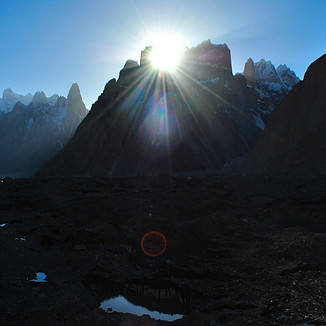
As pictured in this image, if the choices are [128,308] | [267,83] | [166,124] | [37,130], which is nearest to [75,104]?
[37,130]

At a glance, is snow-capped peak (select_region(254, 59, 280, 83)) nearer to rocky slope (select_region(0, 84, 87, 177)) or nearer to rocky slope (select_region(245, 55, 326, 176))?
rocky slope (select_region(0, 84, 87, 177))

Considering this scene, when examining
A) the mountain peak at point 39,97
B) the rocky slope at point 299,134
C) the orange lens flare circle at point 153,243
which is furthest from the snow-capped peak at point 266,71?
the orange lens flare circle at point 153,243

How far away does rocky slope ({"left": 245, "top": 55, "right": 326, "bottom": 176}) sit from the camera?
3438 centimetres

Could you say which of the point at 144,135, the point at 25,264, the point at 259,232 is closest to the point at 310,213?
the point at 259,232

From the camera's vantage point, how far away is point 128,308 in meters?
9.51

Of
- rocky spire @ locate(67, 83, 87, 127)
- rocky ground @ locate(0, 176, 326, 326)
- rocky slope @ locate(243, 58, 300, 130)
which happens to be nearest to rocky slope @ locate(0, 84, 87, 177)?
rocky spire @ locate(67, 83, 87, 127)

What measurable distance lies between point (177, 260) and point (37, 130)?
16621cm

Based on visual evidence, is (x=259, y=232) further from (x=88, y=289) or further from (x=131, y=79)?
(x=131, y=79)

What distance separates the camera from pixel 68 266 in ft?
41.1

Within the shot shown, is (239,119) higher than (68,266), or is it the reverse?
(239,119)

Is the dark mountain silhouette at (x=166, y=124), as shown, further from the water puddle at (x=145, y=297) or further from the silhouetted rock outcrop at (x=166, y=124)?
the water puddle at (x=145, y=297)

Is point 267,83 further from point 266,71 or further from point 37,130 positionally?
point 37,130

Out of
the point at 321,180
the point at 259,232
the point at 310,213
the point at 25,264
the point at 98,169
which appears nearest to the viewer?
the point at 25,264

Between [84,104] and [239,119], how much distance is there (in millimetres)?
106153
